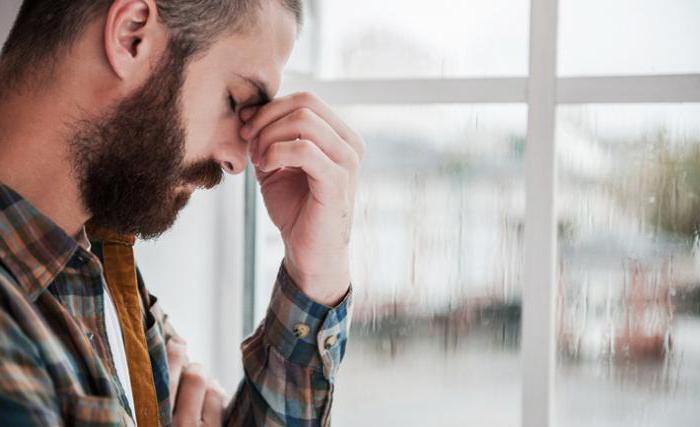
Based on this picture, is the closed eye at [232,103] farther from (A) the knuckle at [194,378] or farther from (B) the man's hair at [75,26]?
(A) the knuckle at [194,378]

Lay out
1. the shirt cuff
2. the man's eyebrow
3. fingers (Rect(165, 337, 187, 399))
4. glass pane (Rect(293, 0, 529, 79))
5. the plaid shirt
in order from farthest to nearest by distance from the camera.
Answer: glass pane (Rect(293, 0, 529, 79)), fingers (Rect(165, 337, 187, 399)), the shirt cuff, the man's eyebrow, the plaid shirt

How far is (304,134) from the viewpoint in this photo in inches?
46.3

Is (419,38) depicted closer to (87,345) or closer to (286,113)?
(286,113)

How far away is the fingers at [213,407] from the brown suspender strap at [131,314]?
14 cm

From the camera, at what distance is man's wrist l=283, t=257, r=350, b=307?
1273 mm

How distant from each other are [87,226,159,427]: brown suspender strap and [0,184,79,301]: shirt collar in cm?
21

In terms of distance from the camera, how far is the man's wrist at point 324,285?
1.27m

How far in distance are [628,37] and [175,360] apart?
38.2 inches

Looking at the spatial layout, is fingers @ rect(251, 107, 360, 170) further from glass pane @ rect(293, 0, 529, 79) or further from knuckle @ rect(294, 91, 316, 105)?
glass pane @ rect(293, 0, 529, 79)

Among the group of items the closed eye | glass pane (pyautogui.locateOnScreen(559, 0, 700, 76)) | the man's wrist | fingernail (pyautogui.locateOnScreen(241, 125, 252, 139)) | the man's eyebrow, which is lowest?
the man's wrist

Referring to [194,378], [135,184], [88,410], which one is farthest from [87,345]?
[194,378]

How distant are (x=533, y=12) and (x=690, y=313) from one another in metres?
0.61

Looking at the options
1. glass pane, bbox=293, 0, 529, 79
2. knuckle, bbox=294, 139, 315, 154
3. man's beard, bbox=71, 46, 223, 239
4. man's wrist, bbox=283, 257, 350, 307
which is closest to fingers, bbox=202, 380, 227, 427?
man's wrist, bbox=283, 257, 350, 307

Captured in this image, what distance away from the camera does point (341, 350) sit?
4.23ft
